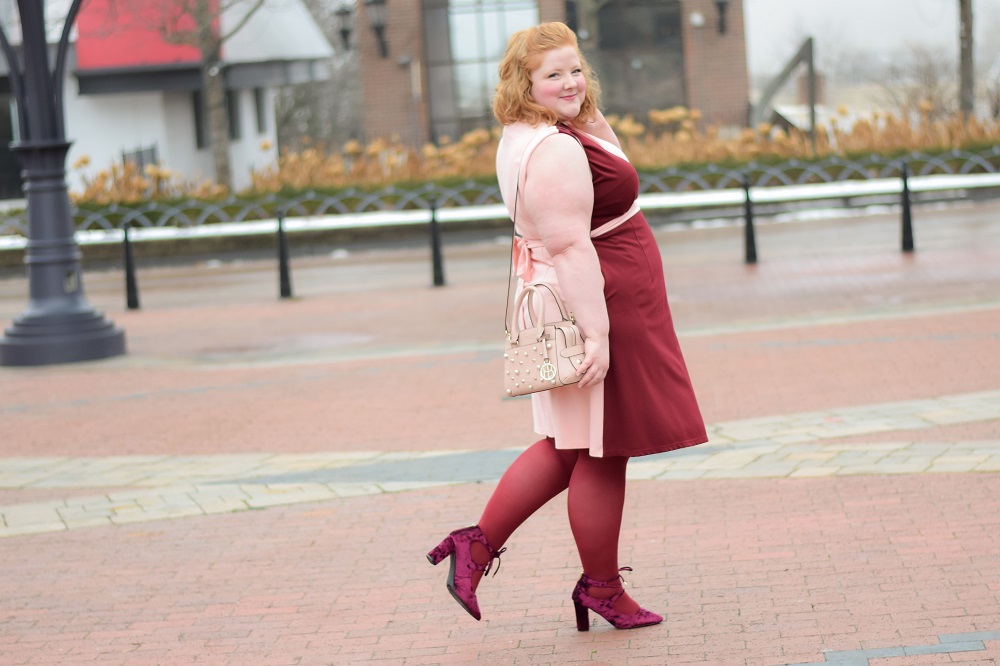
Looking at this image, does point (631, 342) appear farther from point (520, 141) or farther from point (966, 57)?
point (966, 57)

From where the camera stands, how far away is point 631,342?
4242 mm

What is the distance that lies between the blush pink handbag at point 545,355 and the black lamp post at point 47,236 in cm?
821

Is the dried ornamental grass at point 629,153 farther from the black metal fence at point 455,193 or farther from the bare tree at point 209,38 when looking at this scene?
the bare tree at point 209,38

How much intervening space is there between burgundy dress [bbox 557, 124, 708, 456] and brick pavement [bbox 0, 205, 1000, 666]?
2.07 ft

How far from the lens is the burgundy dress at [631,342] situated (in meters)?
4.24

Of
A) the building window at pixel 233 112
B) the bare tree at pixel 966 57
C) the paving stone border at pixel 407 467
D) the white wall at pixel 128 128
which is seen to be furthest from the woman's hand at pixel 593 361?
the building window at pixel 233 112

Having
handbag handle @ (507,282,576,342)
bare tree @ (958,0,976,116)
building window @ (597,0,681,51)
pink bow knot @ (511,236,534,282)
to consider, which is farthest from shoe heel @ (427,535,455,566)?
building window @ (597,0,681,51)

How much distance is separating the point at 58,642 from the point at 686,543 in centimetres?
222

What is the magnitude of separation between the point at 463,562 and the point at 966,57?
22282mm

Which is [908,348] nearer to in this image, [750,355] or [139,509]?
[750,355]

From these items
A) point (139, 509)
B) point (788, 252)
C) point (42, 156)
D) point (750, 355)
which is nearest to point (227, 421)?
point (139, 509)

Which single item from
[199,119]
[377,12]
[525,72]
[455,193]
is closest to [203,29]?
[455,193]

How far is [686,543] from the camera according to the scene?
544 centimetres

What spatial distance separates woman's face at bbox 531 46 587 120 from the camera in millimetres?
4254
